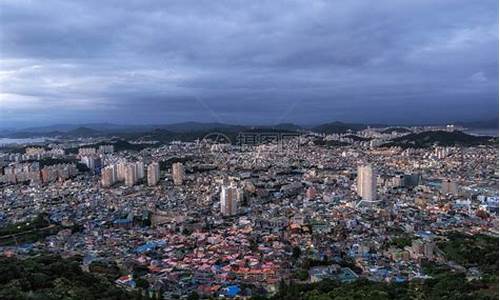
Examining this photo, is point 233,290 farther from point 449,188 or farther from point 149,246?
point 449,188

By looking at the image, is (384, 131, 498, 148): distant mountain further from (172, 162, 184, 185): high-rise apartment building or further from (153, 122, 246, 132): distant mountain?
(172, 162, 184, 185): high-rise apartment building

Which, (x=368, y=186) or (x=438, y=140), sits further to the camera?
(x=438, y=140)

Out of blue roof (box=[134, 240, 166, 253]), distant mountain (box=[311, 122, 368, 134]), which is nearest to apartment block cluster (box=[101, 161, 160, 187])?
blue roof (box=[134, 240, 166, 253])

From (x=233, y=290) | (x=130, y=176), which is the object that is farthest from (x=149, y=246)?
(x=130, y=176)

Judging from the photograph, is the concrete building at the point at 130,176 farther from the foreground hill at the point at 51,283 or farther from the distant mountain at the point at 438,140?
the distant mountain at the point at 438,140

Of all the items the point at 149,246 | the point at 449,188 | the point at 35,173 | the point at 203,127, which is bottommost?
the point at 149,246

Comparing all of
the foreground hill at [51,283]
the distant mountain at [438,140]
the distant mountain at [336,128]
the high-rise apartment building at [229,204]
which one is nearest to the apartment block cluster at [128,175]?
the high-rise apartment building at [229,204]

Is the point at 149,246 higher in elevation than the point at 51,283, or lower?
lower

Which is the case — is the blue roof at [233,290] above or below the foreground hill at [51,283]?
below

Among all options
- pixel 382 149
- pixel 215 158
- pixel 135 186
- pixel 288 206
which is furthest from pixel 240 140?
pixel 288 206
